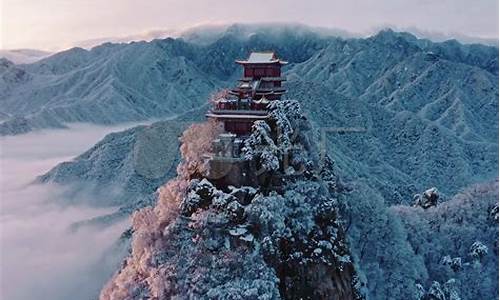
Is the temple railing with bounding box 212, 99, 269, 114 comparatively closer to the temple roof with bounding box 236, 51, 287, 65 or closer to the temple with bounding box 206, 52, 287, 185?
the temple with bounding box 206, 52, 287, 185

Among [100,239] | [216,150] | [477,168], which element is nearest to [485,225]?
[216,150]

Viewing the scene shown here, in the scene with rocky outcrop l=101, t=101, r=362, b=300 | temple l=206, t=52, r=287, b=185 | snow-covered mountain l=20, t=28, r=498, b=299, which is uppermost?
temple l=206, t=52, r=287, b=185

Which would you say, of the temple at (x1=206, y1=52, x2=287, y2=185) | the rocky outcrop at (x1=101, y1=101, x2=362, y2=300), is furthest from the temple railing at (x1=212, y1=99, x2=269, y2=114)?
the rocky outcrop at (x1=101, y1=101, x2=362, y2=300)

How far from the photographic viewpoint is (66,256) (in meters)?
80.9

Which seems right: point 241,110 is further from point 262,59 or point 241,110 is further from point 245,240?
point 245,240

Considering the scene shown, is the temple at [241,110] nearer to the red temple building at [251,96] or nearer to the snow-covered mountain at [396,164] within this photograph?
the red temple building at [251,96]

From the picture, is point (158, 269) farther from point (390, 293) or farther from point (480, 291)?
point (480, 291)

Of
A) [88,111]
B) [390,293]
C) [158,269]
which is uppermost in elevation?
[158,269]

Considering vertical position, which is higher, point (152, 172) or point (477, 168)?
point (152, 172)

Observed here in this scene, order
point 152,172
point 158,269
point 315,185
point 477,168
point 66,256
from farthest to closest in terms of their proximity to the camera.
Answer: point 477,168 < point 152,172 < point 66,256 < point 315,185 < point 158,269

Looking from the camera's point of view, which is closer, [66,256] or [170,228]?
[170,228]

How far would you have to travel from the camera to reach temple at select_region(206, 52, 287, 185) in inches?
1471

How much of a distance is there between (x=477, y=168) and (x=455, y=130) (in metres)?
34.0

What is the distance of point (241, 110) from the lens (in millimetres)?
39375
